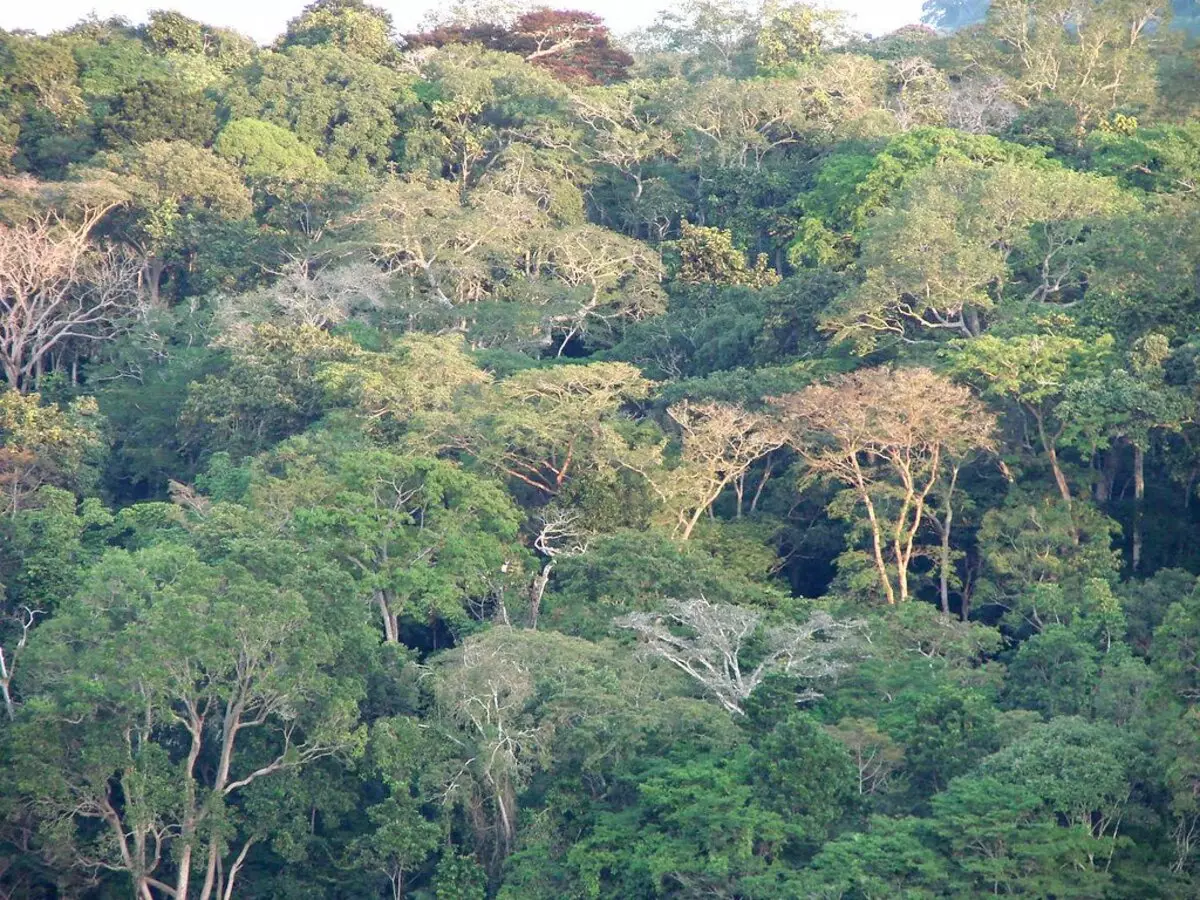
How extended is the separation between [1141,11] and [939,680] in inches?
811

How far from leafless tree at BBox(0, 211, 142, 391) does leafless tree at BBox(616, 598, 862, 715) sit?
1502 cm

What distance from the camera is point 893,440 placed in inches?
1042

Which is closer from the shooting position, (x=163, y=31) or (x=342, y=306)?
(x=342, y=306)

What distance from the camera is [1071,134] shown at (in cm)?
3672

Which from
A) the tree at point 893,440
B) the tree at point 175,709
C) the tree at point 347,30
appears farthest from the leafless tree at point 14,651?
the tree at point 347,30

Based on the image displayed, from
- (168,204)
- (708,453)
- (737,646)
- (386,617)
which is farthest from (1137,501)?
(168,204)

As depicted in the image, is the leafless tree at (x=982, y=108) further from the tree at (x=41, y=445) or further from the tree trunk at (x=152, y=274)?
the tree at (x=41, y=445)

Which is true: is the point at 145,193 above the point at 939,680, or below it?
above

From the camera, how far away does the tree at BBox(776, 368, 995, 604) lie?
2641 centimetres

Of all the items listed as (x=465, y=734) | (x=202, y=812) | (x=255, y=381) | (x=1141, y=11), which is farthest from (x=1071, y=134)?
(x=202, y=812)

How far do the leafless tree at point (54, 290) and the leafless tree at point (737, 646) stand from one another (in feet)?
49.3

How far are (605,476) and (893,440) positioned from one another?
3.93 metres

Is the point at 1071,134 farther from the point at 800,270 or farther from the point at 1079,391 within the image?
the point at 1079,391

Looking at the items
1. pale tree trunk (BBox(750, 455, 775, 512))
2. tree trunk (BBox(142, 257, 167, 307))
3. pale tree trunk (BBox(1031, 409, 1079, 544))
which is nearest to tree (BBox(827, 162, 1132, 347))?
pale tree trunk (BBox(750, 455, 775, 512))
